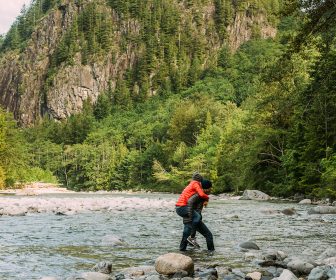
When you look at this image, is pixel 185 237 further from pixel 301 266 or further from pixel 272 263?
pixel 301 266

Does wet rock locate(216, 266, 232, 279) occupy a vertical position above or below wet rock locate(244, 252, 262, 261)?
above

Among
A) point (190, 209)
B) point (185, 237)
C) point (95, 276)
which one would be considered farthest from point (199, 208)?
point (95, 276)

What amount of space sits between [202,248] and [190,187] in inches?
69.9

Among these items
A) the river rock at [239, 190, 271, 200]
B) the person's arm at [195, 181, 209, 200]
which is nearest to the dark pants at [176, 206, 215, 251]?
the person's arm at [195, 181, 209, 200]

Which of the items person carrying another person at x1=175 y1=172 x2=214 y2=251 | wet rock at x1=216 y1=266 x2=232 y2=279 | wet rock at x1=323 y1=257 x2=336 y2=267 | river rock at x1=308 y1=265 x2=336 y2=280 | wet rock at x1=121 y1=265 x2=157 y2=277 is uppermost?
person carrying another person at x1=175 y1=172 x2=214 y2=251

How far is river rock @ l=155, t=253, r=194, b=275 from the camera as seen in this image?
9094 mm

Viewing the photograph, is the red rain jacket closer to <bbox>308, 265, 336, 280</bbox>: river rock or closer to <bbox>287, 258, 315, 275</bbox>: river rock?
<bbox>287, 258, 315, 275</bbox>: river rock

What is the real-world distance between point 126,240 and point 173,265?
4909 mm

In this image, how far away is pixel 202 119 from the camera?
315 feet

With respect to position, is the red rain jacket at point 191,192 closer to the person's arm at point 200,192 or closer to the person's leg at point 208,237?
the person's arm at point 200,192

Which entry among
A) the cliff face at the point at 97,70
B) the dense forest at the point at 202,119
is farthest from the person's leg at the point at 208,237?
the cliff face at the point at 97,70

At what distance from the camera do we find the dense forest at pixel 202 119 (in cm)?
2281

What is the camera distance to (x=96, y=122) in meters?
170

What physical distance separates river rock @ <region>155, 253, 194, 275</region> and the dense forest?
38.0 ft
